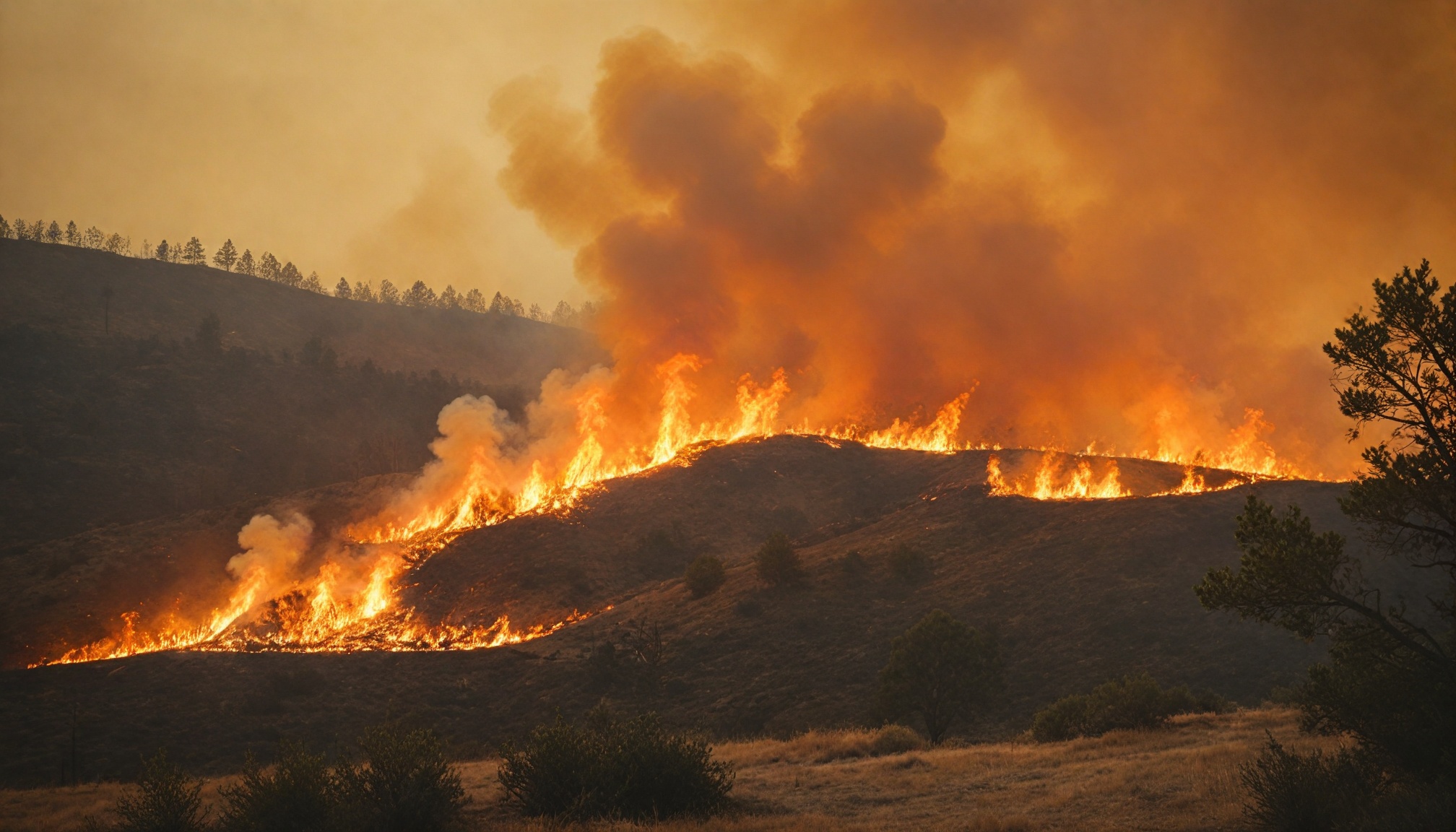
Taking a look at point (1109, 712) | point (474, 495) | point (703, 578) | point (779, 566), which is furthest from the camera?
point (474, 495)

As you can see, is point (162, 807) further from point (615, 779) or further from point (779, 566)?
point (779, 566)

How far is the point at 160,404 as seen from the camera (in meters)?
136

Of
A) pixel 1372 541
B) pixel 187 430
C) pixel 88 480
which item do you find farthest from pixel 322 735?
pixel 187 430

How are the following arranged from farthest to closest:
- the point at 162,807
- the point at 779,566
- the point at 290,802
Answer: the point at 779,566 < the point at 162,807 < the point at 290,802

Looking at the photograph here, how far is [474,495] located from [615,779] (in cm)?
6987

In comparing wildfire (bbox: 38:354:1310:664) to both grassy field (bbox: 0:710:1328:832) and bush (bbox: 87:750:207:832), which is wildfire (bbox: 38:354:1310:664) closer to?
grassy field (bbox: 0:710:1328:832)

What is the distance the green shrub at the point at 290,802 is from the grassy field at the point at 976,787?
3.28m

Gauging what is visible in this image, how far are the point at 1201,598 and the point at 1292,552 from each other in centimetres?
251

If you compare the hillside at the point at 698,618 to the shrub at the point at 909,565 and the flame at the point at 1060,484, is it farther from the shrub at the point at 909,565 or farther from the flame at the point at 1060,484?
the flame at the point at 1060,484

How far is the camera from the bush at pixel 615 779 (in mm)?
20172

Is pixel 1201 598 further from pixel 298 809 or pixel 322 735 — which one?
pixel 322 735

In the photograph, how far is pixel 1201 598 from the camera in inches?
761

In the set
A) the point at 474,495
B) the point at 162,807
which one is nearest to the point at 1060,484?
the point at 474,495

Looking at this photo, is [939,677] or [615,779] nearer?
[615,779]
